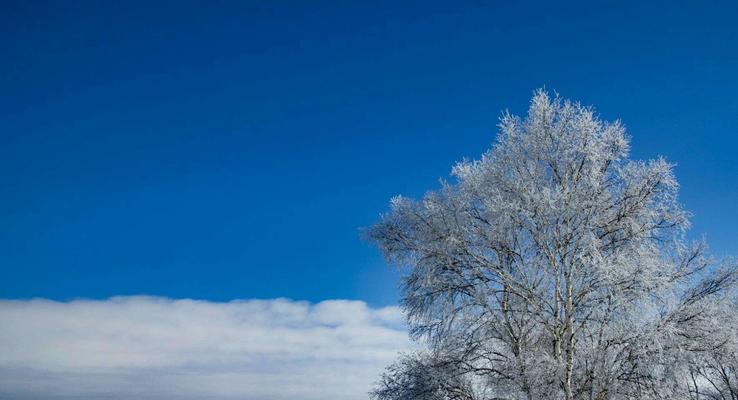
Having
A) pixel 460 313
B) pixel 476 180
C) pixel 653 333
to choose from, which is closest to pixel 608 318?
pixel 653 333

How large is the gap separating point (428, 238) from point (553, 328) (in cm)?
387

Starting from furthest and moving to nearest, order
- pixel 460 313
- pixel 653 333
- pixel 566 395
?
pixel 460 313, pixel 566 395, pixel 653 333

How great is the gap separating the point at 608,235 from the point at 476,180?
352cm

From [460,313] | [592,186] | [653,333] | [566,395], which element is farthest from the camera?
[460,313]

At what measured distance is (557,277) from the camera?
49.5ft

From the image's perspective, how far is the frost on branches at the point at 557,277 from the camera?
44.2 ft

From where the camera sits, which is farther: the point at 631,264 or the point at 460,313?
the point at 460,313

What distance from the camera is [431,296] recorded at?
16312 millimetres

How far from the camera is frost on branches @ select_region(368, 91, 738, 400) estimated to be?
13484 mm

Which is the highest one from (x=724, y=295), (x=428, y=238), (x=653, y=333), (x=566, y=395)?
(x=428, y=238)

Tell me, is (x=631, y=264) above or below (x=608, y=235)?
below

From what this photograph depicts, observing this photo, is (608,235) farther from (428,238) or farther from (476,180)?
(428,238)

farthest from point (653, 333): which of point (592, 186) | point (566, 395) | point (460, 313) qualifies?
point (460, 313)

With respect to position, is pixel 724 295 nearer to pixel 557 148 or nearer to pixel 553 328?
pixel 553 328
